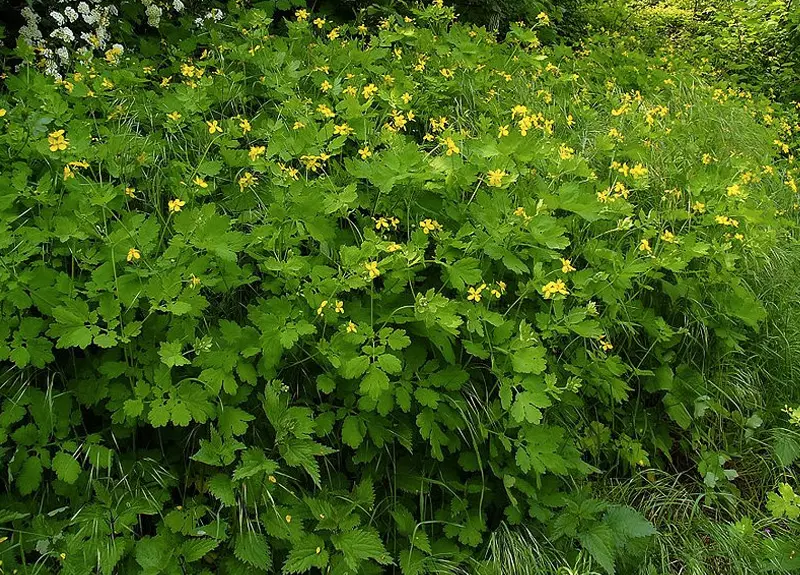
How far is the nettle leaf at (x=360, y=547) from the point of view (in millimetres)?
1860

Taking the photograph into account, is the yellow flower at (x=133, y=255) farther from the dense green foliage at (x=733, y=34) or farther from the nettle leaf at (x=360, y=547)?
the dense green foliage at (x=733, y=34)

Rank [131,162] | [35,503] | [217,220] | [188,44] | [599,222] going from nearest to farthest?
[35,503], [217,220], [131,162], [599,222], [188,44]

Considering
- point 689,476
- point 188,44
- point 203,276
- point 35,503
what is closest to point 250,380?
point 203,276

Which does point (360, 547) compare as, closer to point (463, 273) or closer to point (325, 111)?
point (463, 273)

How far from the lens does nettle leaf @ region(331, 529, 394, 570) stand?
186 cm

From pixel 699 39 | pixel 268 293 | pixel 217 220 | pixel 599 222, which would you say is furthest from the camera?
pixel 699 39

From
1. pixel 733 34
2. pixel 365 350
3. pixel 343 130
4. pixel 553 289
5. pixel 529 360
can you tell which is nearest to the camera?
pixel 365 350

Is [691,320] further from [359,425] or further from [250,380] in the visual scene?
[250,380]

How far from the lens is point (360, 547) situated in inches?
74.0

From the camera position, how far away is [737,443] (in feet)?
9.00

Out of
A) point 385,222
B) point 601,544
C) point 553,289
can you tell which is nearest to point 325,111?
point 385,222

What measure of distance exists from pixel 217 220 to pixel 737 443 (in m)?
2.17

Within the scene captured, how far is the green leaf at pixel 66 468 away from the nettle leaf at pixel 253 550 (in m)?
→ 0.47

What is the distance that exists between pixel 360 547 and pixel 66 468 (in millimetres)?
826
